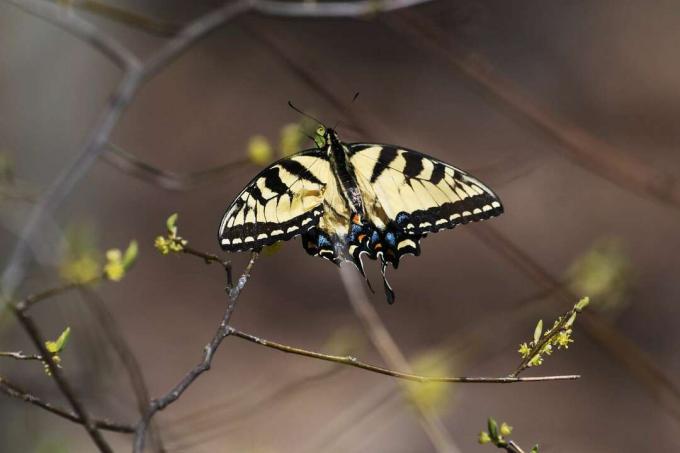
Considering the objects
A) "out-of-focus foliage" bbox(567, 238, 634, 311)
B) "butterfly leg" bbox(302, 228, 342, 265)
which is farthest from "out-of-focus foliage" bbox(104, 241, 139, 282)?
"out-of-focus foliage" bbox(567, 238, 634, 311)

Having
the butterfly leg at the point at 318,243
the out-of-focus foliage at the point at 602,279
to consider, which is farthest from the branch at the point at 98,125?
the out-of-focus foliage at the point at 602,279

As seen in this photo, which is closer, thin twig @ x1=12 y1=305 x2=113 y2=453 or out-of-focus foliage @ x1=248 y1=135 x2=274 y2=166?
thin twig @ x1=12 y1=305 x2=113 y2=453

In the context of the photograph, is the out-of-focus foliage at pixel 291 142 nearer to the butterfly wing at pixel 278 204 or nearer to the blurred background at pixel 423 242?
the butterfly wing at pixel 278 204

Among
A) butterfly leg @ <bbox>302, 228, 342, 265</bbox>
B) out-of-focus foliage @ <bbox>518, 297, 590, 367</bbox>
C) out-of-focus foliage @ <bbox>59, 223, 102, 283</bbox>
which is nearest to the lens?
out-of-focus foliage @ <bbox>518, 297, 590, 367</bbox>

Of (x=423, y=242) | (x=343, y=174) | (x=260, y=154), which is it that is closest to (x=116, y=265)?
(x=343, y=174)

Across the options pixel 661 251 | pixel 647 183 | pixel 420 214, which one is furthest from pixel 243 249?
pixel 661 251

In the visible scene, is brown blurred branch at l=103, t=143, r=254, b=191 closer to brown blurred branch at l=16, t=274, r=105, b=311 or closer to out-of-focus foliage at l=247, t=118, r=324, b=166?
out-of-focus foliage at l=247, t=118, r=324, b=166
